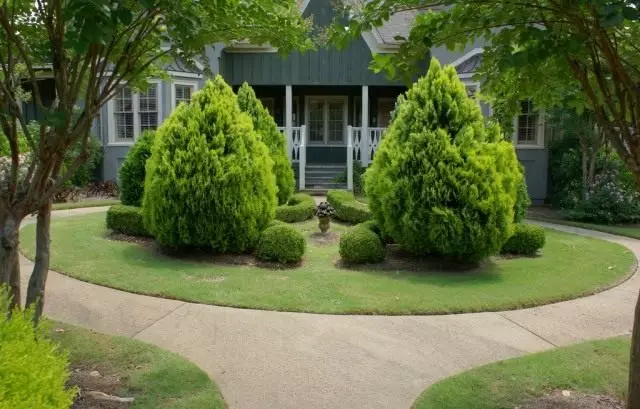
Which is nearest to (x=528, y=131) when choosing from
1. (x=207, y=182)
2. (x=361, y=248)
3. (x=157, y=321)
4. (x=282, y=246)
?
(x=361, y=248)

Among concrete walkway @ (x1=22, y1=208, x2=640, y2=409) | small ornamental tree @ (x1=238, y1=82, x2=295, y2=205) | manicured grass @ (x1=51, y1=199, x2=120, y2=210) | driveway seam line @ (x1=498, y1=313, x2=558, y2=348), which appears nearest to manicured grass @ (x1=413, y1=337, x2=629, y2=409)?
concrete walkway @ (x1=22, y1=208, x2=640, y2=409)

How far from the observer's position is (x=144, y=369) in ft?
13.0

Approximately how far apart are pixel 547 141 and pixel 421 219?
1121cm

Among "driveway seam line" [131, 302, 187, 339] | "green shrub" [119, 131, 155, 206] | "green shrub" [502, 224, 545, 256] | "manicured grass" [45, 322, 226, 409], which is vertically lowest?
"driveway seam line" [131, 302, 187, 339]

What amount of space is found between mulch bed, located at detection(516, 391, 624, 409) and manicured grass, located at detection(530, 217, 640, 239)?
30.1 feet

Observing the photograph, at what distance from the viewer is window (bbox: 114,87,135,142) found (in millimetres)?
17266

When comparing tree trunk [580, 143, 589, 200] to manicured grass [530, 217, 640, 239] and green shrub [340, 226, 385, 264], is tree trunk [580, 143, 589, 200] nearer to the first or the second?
manicured grass [530, 217, 640, 239]

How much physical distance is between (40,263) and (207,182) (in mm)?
4034

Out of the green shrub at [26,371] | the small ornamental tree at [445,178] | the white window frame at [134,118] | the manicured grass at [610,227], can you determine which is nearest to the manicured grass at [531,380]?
the green shrub at [26,371]

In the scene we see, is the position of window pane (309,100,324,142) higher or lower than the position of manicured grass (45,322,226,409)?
higher

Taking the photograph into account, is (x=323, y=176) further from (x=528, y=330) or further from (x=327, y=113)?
(x=528, y=330)

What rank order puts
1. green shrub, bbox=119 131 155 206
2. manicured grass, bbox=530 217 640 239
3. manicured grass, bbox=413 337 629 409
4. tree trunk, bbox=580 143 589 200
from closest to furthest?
manicured grass, bbox=413 337 629 409
green shrub, bbox=119 131 155 206
manicured grass, bbox=530 217 640 239
tree trunk, bbox=580 143 589 200

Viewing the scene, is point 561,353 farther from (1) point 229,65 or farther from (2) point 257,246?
(1) point 229,65

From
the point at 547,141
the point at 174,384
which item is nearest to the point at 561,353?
the point at 174,384
